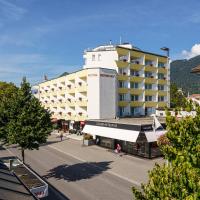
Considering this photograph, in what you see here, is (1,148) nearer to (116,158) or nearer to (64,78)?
(116,158)

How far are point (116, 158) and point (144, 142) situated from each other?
416 centimetres

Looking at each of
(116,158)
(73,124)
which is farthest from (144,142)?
(73,124)

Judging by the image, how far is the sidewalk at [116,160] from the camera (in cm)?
3013

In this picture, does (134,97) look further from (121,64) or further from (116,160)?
(116,160)

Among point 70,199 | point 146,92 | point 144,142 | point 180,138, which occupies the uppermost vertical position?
point 146,92

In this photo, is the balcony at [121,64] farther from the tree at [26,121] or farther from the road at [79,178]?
the tree at [26,121]

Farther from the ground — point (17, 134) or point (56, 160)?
point (17, 134)

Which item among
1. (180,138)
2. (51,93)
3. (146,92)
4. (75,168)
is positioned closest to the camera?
(180,138)

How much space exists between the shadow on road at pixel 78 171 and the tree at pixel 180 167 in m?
20.8

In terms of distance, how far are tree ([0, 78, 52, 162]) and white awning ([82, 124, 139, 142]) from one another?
1348 cm

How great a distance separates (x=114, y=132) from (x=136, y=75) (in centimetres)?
2380

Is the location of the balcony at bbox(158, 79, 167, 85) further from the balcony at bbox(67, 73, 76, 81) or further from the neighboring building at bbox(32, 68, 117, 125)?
the balcony at bbox(67, 73, 76, 81)

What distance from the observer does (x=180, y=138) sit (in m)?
8.89

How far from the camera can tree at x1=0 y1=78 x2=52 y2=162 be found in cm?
2630
